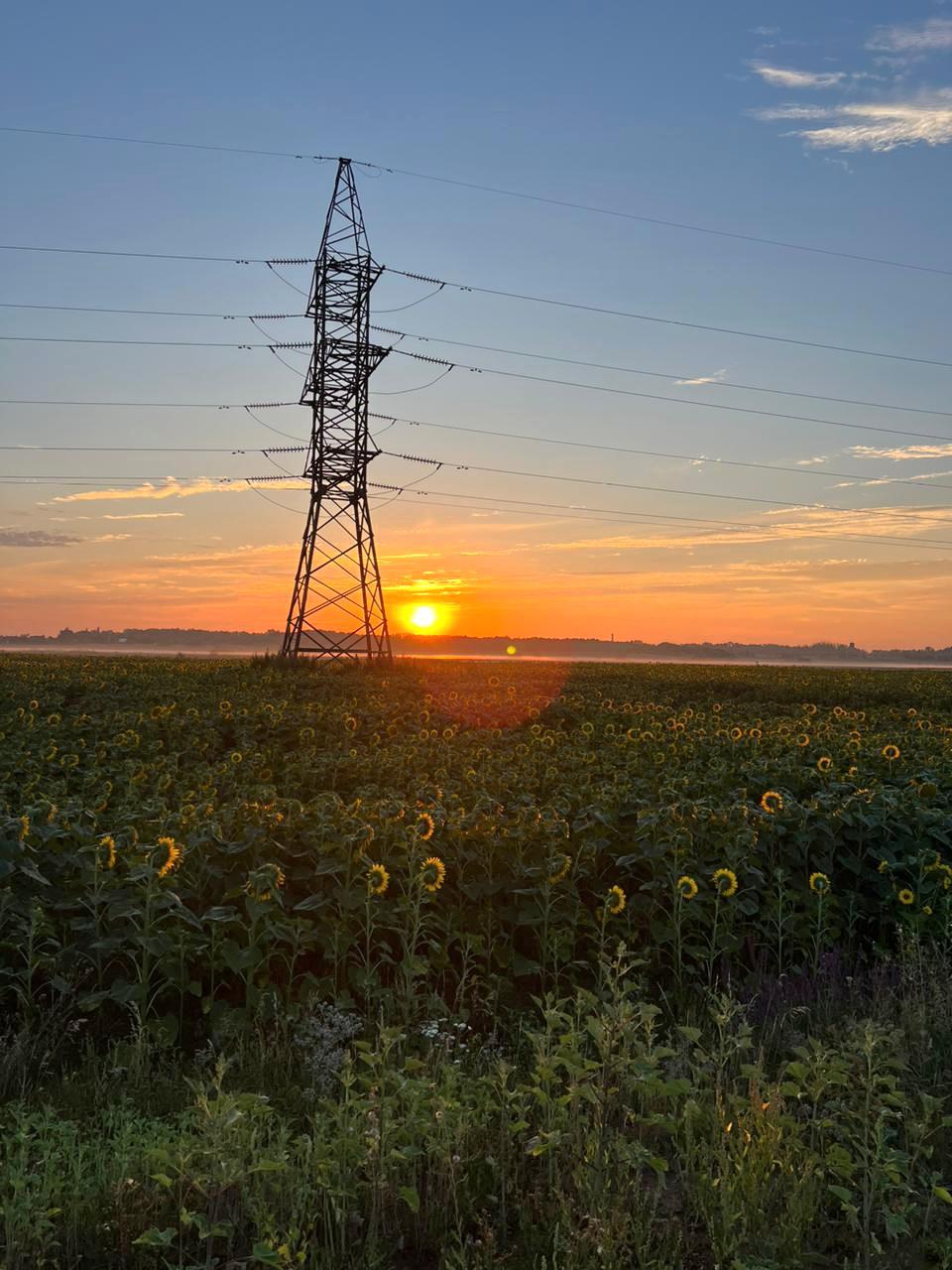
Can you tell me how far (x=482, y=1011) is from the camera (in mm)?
6398

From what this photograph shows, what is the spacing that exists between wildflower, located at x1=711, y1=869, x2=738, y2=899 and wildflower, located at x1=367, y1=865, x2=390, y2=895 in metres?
2.12

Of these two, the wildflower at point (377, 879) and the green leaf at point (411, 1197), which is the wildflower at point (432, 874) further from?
the green leaf at point (411, 1197)

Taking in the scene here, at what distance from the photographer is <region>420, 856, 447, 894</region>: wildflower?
6.14 metres

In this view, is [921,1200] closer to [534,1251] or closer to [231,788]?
[534,1251]

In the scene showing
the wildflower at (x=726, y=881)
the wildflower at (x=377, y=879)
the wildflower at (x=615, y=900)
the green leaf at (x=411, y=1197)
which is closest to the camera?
the green leaf at (x=411, y=1197)

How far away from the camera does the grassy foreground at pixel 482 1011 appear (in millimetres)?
3867

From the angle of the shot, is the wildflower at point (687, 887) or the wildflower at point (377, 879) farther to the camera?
the wildflower at point (687, 887)

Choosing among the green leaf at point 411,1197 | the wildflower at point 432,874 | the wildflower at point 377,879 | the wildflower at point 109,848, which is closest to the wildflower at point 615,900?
the wildflower at point 432,874

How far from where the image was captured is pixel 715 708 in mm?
18453

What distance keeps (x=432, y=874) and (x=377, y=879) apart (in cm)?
33

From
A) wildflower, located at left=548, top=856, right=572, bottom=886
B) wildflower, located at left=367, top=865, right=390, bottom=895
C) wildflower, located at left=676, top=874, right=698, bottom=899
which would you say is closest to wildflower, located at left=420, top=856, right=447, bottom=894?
wildflower, located at left=367, top=865, right=390, bottom=895

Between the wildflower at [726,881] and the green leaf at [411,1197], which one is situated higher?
the wildflower at [726,881]

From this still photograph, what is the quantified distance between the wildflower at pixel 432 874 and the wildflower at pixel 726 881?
5.83ft

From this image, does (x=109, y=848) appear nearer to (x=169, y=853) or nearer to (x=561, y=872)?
(x=169, y=853)
